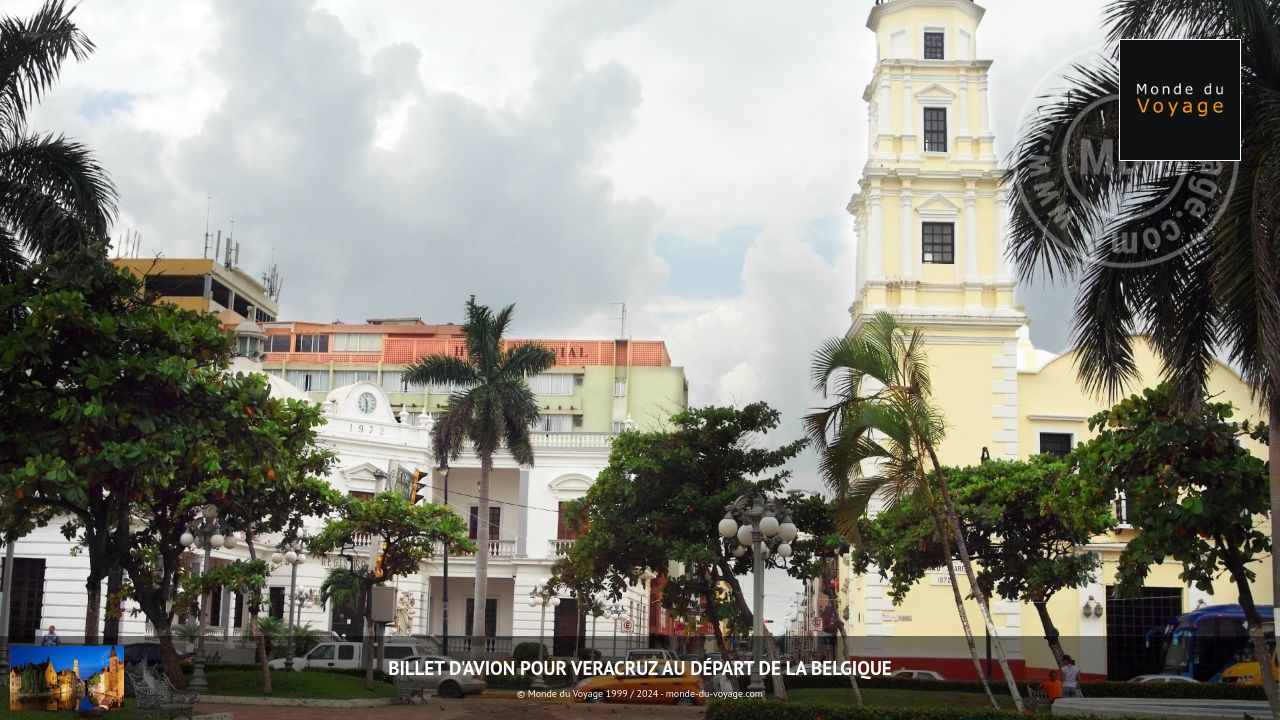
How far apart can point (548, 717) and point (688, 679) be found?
20.6 ft

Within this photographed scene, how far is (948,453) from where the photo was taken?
39.5 meters

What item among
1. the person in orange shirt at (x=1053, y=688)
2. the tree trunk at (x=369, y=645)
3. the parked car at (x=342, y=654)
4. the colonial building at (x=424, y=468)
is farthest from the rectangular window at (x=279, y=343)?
the person in orange shirt at (x=1053, y=688)

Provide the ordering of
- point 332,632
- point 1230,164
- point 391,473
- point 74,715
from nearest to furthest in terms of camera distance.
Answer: point 1230,164 < point 74,715 < point 332,632 < point 391,473

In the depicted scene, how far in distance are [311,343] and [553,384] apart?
14.8 meters

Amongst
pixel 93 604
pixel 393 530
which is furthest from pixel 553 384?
pixel 93 604

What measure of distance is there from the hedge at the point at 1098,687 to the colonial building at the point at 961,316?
526 centimetres

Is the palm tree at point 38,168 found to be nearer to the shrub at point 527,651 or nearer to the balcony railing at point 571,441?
the shrub at point 527,651

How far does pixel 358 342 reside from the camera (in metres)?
74.8

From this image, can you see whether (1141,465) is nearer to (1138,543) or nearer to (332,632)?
Answer: (1138,543)

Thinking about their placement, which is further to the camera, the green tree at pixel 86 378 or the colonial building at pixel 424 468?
the colonial building at pixel 424 468

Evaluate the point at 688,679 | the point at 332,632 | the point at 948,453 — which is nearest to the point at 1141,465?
the point at 688,679

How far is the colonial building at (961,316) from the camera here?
38906 mm

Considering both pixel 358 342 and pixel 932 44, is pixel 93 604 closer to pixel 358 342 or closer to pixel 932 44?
pixel 932 44

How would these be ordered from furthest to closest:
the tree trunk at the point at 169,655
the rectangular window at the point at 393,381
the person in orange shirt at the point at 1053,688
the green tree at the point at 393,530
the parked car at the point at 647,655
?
the rectangular window at the point at 393,381 < the parked car at the point at 647,655 < the green tree at the point at 393,530 < the person in orange shirt at the point at 1053,688 < the tree trunk at the point at 169,655
